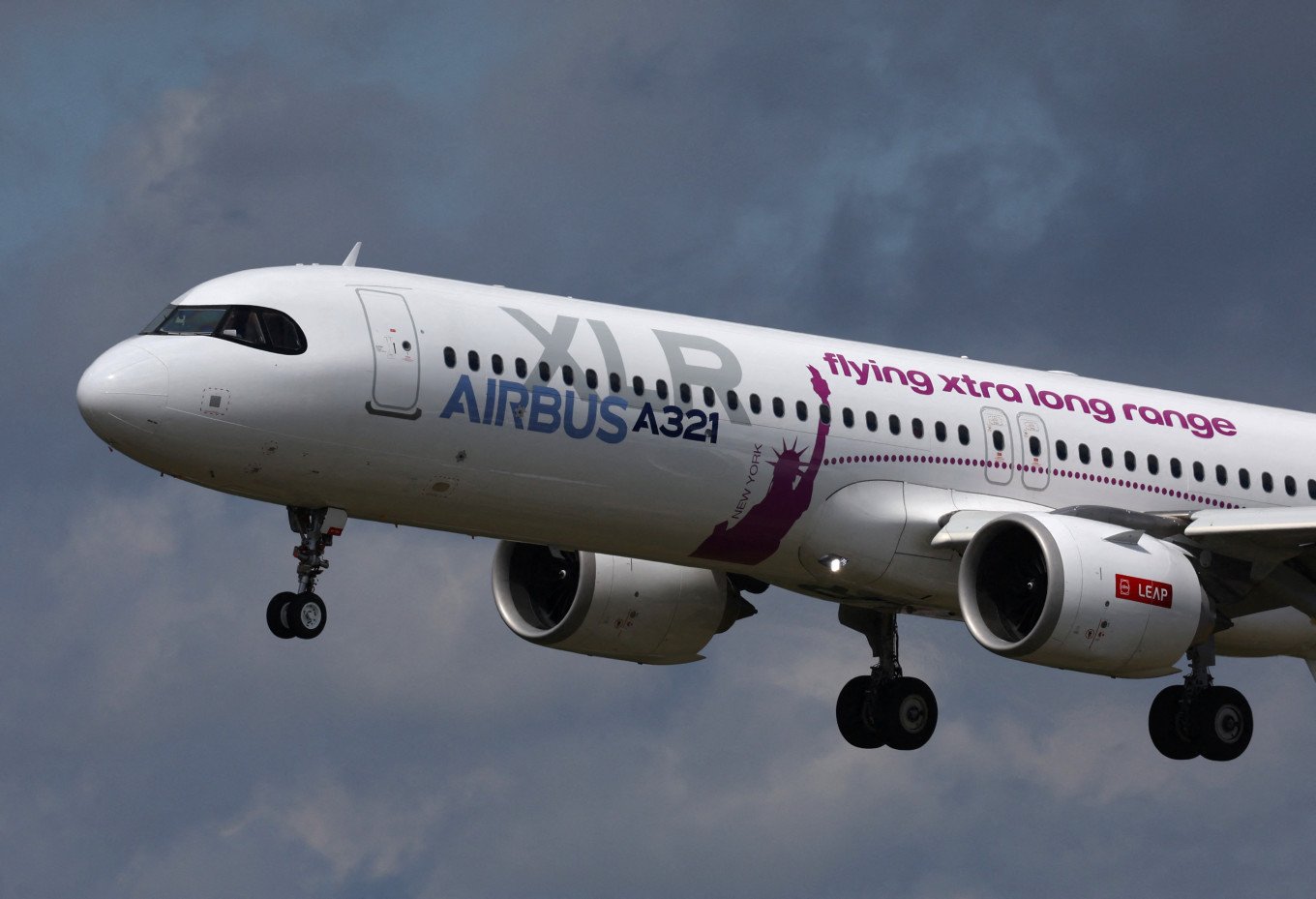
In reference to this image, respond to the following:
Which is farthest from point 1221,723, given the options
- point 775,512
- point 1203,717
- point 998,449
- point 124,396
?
point 124,396

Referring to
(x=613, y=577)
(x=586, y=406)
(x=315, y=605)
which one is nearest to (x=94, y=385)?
(x=315, y=605)

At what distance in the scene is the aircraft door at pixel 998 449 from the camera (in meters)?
41.2

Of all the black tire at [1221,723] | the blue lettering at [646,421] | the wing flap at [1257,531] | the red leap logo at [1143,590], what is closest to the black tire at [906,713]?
the black tire at [1221,723]

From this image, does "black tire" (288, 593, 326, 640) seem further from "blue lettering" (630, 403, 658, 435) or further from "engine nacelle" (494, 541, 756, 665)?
"engine nacelle" (494, 541, 756, 665)

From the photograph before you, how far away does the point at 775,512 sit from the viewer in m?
39.0

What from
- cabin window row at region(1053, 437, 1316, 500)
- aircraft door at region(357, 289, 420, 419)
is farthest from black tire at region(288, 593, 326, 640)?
cabin window row at region(1053, 437, 1316, 500)

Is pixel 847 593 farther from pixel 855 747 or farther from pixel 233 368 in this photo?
→ pixel 233 368

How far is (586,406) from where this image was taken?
37125mm

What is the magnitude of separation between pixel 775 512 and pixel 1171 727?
8210 millimetres

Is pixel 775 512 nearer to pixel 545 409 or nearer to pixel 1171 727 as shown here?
pixel 545 409

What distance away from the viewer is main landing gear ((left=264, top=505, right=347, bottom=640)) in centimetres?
3603

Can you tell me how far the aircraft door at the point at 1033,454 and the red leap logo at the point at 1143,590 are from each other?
11.4 feet

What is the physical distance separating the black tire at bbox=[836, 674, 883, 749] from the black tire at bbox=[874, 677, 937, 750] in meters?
0.23

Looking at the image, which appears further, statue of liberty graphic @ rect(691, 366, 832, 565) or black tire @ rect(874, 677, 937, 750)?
black tire @ rect(874, 677, 937, 750)
